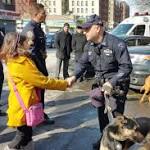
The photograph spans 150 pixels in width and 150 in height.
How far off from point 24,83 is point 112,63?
3.39ft

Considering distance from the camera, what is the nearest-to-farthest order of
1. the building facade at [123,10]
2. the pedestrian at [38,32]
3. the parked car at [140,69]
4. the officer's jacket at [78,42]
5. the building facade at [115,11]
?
the pedestrian at [38,32] < the parked car at [140,69] < the officer's jacket at [78,42] < the building facade at [115,11] < the building facade at [123,10]

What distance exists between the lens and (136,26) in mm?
17047

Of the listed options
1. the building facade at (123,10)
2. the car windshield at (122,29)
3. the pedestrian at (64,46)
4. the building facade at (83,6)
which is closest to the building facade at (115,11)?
the building facade at (123,10)

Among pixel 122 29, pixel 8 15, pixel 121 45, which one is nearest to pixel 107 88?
pixel 121 45

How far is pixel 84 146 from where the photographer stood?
626 cm

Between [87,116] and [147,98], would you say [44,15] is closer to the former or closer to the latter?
[87,116]

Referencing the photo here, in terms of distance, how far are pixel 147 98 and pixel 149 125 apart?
17.6ft

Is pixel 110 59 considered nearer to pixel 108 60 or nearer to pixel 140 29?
pixel 108 60

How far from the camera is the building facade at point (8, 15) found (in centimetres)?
5650

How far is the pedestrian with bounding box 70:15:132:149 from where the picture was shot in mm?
5113

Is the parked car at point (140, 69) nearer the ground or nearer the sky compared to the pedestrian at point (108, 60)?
nearer the ground

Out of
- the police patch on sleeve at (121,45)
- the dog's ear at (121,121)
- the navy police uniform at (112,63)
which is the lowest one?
the dog's ear at (121,121)

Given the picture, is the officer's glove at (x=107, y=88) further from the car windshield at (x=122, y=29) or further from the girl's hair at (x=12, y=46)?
the car windshield at (x=122, y=29)

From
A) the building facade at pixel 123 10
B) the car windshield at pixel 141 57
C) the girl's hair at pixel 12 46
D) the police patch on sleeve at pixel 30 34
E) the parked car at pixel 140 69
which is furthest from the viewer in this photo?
the building facade at pixel 123 10
